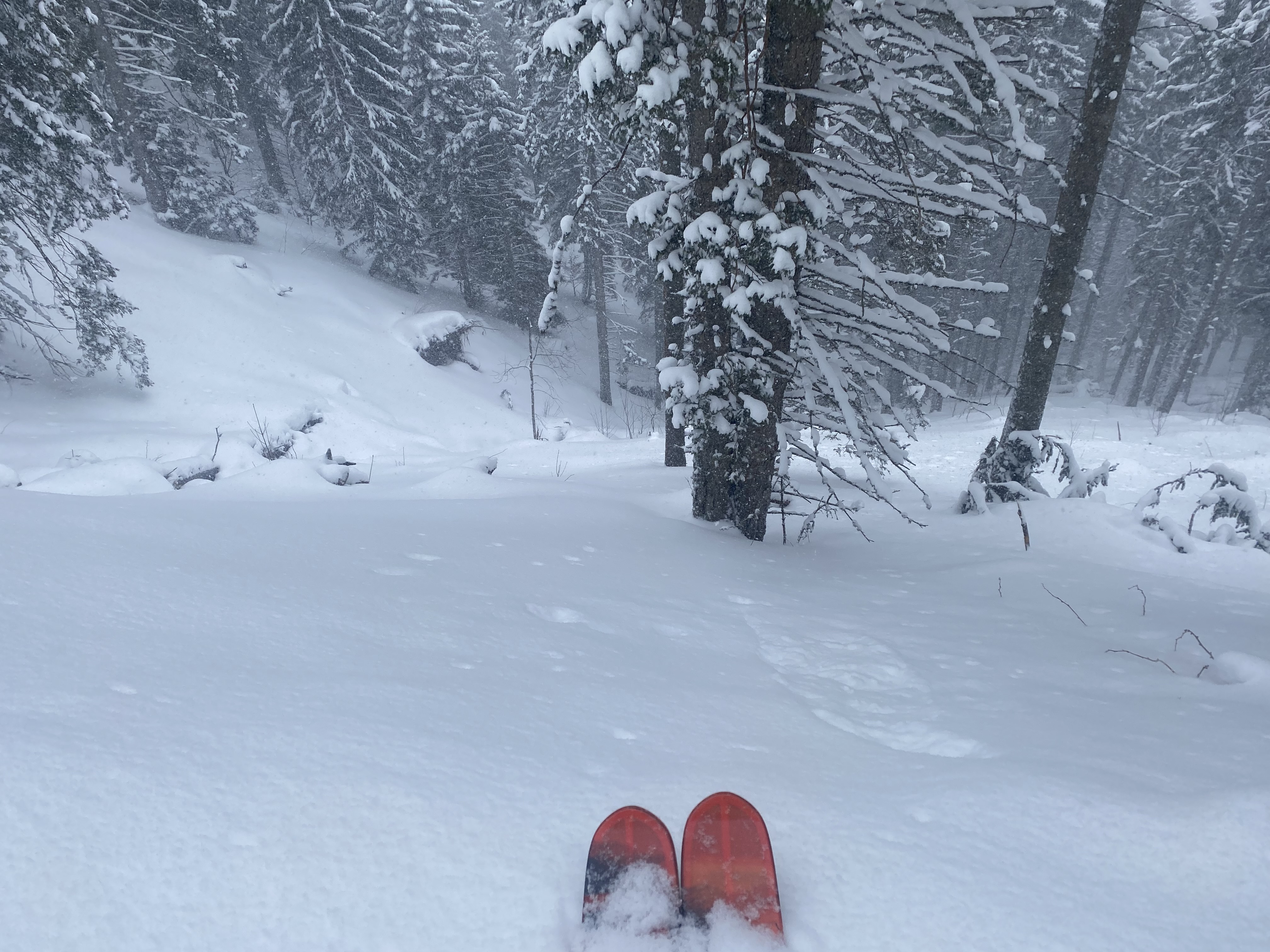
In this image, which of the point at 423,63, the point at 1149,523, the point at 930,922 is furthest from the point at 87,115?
the point at 423,63

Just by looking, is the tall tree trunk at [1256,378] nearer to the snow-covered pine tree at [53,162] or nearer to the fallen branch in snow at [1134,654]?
the fallen branch in snow at [1134,654]

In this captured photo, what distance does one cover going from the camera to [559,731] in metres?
1.55

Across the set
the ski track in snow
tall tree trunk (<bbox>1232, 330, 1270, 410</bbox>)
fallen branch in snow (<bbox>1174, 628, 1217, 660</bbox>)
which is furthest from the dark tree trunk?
tall tree trunk (<bbox>1232, 330, 1270, 410</bbox>)

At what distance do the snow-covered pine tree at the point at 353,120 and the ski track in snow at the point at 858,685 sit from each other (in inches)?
916

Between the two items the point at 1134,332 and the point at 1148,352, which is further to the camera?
the point at 1134,332

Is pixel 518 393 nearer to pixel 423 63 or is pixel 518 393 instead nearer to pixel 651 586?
pixel 423 63

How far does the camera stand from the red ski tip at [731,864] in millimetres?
1067

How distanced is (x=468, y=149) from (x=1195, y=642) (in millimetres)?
24383

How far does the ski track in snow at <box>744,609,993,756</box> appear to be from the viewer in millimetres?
1831

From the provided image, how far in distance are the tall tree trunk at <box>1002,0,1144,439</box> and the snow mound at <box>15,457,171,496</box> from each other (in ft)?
Result: 27.6

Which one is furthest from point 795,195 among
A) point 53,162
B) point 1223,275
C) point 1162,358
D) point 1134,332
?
point 1134,332

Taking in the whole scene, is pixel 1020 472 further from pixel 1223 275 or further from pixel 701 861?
pixel 1223 275

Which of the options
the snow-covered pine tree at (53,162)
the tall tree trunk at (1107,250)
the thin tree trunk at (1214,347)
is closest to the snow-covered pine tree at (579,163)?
the snow-covered pine tree at (53,162)

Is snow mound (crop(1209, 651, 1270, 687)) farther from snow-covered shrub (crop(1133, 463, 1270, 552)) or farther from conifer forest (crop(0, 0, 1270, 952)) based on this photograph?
snow-covered shrub (crop(1133, 463, 1270, 552))
